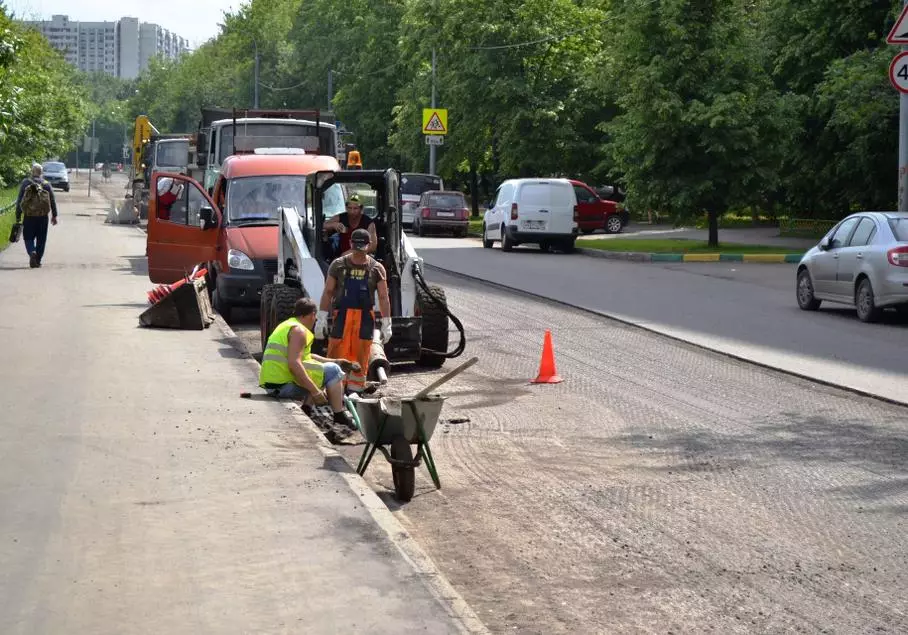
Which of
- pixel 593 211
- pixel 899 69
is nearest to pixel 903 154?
pixel 899 69

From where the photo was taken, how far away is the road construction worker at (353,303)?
12.6 meters

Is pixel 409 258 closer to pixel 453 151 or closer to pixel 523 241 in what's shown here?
pixel 523 241

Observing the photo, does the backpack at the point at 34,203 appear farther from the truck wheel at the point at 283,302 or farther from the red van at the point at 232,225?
the truck wheel at the point at 283,302

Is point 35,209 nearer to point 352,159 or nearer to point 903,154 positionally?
point 352,159

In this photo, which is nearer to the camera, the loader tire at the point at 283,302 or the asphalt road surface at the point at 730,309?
the loader tire at the point at 283,302

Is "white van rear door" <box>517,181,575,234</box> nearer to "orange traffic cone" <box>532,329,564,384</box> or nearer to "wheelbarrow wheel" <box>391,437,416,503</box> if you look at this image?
"orange traffic cone" <box>532,329,564,384</box>

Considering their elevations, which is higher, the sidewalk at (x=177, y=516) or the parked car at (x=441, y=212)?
the parked car at (x=441, y=212)

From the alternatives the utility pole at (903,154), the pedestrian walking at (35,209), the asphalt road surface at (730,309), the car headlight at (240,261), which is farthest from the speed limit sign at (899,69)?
the pedestrian walking at (35,209)

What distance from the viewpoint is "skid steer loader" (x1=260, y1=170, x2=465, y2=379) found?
47.8 ft

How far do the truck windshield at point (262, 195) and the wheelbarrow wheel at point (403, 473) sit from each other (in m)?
12.0

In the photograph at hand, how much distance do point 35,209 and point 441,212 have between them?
21645 millimetres

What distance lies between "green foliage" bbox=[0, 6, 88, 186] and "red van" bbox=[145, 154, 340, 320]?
96.5 inches

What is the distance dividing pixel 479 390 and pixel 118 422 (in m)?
3.98

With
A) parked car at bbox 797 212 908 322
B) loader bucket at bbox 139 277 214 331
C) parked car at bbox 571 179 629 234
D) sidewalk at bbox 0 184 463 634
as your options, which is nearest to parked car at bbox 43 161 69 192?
parked car at bbox 571 179 629 234
